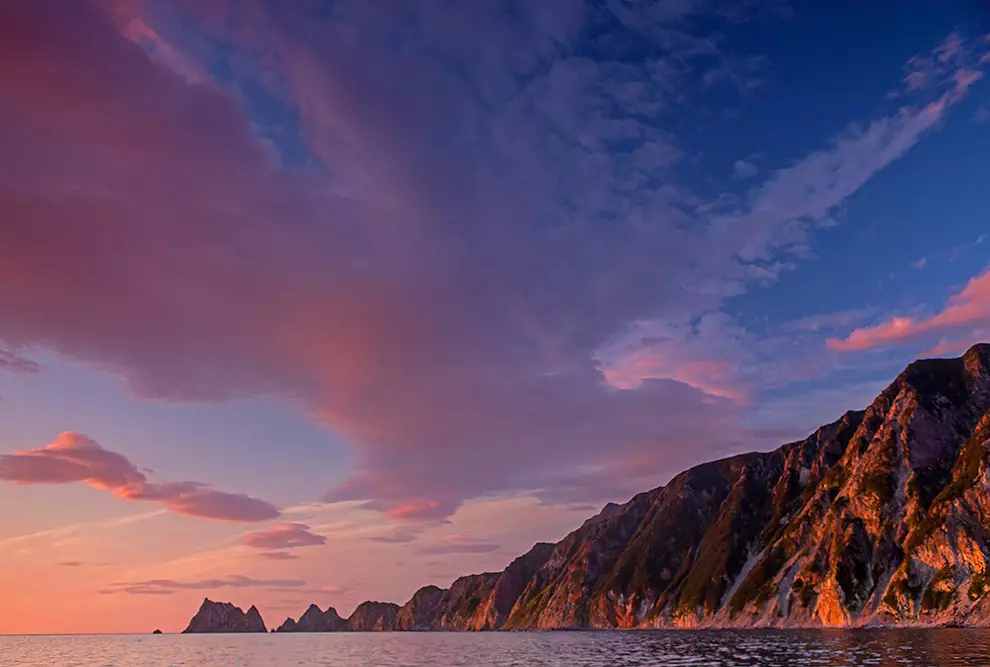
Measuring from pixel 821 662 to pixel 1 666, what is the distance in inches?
5238

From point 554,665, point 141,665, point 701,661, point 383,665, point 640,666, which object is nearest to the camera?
point 640,666

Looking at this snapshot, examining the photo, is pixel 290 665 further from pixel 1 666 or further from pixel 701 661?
pixel 701 661

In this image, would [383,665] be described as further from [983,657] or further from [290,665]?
[983,657]

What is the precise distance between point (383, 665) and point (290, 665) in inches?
628

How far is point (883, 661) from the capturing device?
251 ft

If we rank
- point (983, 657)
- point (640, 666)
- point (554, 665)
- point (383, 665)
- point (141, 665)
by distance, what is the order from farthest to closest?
point (141, 665) < point (383, 665) < point (554, 665) < point (640, 666) < point (983, 657)

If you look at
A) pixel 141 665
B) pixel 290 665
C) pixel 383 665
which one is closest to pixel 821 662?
pixel 383 665

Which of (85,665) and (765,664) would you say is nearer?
(765,664)

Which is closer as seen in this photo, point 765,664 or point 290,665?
point 765,664

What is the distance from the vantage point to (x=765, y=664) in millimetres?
81875

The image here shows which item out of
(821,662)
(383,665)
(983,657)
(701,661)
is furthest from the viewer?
(383,665)

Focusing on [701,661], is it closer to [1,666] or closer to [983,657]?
[983,657]

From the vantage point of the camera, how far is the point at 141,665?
403 feet

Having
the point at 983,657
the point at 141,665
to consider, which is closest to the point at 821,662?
the point at 983,657
